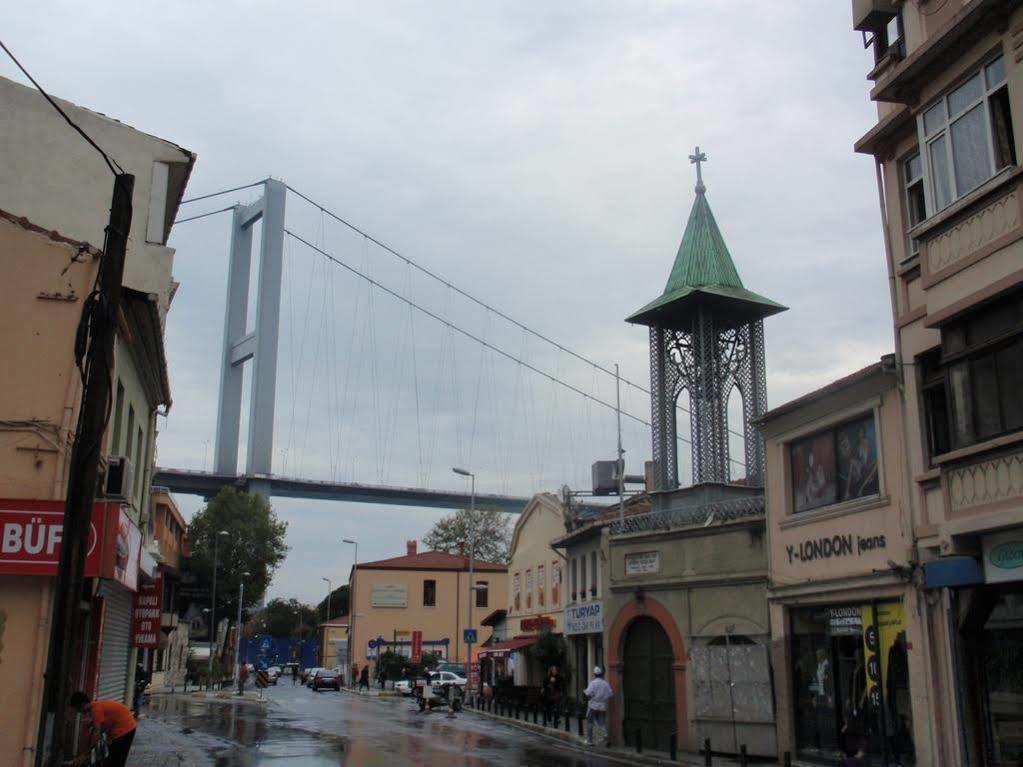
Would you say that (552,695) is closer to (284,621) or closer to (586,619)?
(586,619)

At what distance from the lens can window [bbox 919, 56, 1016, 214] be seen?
12.8m

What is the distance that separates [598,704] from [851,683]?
6.70m

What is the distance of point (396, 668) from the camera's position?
64188 millimetres

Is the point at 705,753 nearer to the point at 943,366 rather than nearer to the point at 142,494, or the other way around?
→ the point at 943,366

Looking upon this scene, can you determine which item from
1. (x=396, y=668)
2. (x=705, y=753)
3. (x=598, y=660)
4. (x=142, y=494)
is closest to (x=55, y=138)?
(x=142, y=494)

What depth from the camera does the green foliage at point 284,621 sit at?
121450mm

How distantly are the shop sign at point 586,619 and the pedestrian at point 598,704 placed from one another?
6.31m

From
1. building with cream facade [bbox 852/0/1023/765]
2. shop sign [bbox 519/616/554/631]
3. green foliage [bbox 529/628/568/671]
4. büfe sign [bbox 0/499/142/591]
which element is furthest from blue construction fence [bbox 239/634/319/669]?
building with cream facade [bbox 852/0/1023/765]

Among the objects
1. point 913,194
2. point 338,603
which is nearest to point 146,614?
point 913,194

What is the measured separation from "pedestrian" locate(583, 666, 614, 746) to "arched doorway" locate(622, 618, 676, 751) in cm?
63

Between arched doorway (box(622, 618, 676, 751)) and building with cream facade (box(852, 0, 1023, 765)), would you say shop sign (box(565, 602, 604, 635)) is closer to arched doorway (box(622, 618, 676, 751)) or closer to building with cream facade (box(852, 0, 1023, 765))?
arched doorway (box(622, 618, 676, 751))

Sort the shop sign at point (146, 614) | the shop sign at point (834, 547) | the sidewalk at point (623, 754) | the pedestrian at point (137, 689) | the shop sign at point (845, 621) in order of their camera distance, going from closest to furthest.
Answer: the shop sign at point (834, 547), the shop sign at point (845, 621), the sidewalk at point (623, 754), the shop sign at point (146, 614), the pedestrian at point (137, 689)

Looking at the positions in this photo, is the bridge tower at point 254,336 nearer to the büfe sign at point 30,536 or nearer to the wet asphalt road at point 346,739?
the wet asphalt road at point 346,739

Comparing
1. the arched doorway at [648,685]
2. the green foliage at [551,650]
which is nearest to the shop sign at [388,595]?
the green foliage at [551,650]
